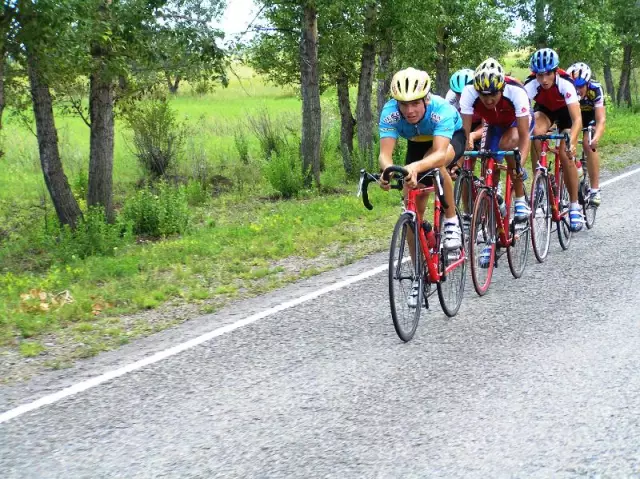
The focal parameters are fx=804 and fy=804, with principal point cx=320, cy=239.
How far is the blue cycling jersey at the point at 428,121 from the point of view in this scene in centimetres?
628

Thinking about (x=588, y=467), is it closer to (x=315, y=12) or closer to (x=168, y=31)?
(x=168, y=31)

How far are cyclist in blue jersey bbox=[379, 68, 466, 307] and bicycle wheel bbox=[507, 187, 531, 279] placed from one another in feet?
4.98

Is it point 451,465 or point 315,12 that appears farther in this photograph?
point 315,12

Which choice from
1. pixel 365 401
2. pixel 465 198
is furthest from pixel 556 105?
pixel 365 401

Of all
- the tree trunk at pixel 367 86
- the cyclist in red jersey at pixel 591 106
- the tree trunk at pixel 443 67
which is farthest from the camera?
the tree trunk at pixel 443 67

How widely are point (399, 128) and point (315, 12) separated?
10.0 m

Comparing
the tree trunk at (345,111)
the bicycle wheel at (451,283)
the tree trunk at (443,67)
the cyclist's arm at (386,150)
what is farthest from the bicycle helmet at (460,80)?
the tree trunk at (443,67)

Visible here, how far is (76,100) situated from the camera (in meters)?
16.5

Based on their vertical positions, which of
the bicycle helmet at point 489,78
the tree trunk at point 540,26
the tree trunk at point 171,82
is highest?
the tree trunk at point 540,26

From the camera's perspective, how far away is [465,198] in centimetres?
766

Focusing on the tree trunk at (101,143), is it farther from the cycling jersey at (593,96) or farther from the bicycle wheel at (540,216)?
the bicycle wheel at (540,216)

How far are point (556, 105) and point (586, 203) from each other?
1473 mm

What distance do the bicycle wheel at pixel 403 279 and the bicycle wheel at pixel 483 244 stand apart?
114 centimetres

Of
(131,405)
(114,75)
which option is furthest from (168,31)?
(131,405)
